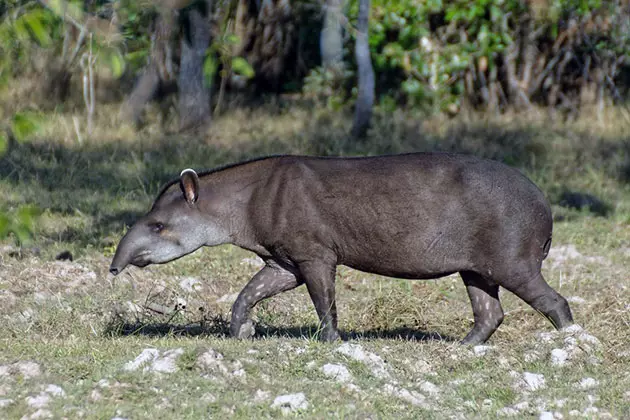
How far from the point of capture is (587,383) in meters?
6.99

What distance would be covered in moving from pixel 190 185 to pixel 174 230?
35cm

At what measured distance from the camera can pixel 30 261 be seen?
1066cm

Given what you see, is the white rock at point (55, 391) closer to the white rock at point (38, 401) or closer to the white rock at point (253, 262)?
the white rock at point (38, 401)

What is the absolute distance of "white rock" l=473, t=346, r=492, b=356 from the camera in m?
7.48

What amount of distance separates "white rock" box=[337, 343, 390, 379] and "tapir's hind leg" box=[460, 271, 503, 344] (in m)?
1.71

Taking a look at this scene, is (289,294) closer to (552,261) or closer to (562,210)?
(552,261)

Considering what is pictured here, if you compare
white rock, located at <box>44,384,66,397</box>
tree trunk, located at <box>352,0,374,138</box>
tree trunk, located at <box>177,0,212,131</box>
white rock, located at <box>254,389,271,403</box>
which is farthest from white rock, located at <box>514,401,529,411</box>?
tree trunk, located at <box>177,0,212,131</box>

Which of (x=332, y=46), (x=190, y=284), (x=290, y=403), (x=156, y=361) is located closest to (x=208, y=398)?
(x=290, y=403)

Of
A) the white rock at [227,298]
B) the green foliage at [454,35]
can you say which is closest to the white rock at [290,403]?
the white rock at [227,298]

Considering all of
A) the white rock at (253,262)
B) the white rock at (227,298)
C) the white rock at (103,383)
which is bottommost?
the white rock at (253,262)

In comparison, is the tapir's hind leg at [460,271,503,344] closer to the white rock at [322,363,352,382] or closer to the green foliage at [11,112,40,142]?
the white rock at [322,363,352,382]

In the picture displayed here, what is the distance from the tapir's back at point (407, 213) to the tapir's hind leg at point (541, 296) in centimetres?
22

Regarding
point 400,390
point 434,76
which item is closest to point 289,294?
point 400,390

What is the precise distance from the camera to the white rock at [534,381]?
694 cm
